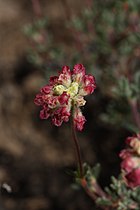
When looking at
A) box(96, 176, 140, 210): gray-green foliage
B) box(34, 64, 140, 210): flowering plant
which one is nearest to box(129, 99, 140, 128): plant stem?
box(96, 176, 140, 210): gray-green foliage

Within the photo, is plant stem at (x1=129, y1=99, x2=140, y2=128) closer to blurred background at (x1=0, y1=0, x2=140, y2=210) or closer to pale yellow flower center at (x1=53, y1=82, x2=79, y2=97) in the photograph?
blurred background at (x1=0, y1=0, x2=140, y2=210)

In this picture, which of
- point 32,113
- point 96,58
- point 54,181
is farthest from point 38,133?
point 96,58

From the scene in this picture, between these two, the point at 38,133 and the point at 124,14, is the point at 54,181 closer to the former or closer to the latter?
the point at 38,133

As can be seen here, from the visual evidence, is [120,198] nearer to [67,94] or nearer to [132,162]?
[132,162]

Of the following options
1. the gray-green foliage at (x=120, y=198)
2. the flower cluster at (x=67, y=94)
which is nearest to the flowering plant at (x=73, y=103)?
the flower cluster at (x=67, y=94)

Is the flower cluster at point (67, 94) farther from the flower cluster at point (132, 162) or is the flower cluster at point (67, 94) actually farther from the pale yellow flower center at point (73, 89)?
the flower cluster at point (132, 162)
